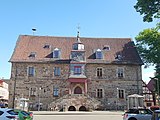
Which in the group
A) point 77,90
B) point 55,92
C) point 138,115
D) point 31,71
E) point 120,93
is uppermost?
point 31,71

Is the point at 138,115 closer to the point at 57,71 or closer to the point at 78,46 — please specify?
the point at 57,71

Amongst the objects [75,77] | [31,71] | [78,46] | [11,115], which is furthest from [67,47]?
[11,115]

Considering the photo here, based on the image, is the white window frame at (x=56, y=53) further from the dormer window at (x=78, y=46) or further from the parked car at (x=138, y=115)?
the parked car at (x=138, y=115)

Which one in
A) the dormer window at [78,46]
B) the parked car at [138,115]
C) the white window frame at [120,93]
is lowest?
the parked car at [138,115]

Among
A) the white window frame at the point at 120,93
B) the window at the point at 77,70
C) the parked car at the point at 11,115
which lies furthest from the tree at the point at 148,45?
the parked car at the point at 11,115

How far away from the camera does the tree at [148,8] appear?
16.5 m

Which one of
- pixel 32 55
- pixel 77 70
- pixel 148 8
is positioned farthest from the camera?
pixel 32 55

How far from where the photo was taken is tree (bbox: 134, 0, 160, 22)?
16506mm

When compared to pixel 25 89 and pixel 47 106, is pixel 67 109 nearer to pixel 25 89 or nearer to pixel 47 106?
pixel 47 106


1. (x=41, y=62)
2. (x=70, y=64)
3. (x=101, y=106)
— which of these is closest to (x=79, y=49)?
(x=70, y=64)

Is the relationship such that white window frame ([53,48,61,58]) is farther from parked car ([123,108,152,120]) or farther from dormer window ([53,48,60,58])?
parked car ([123,108,152,120])

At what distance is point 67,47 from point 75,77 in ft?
21.6

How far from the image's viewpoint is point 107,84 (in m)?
37.8

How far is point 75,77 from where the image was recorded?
1452 inches
